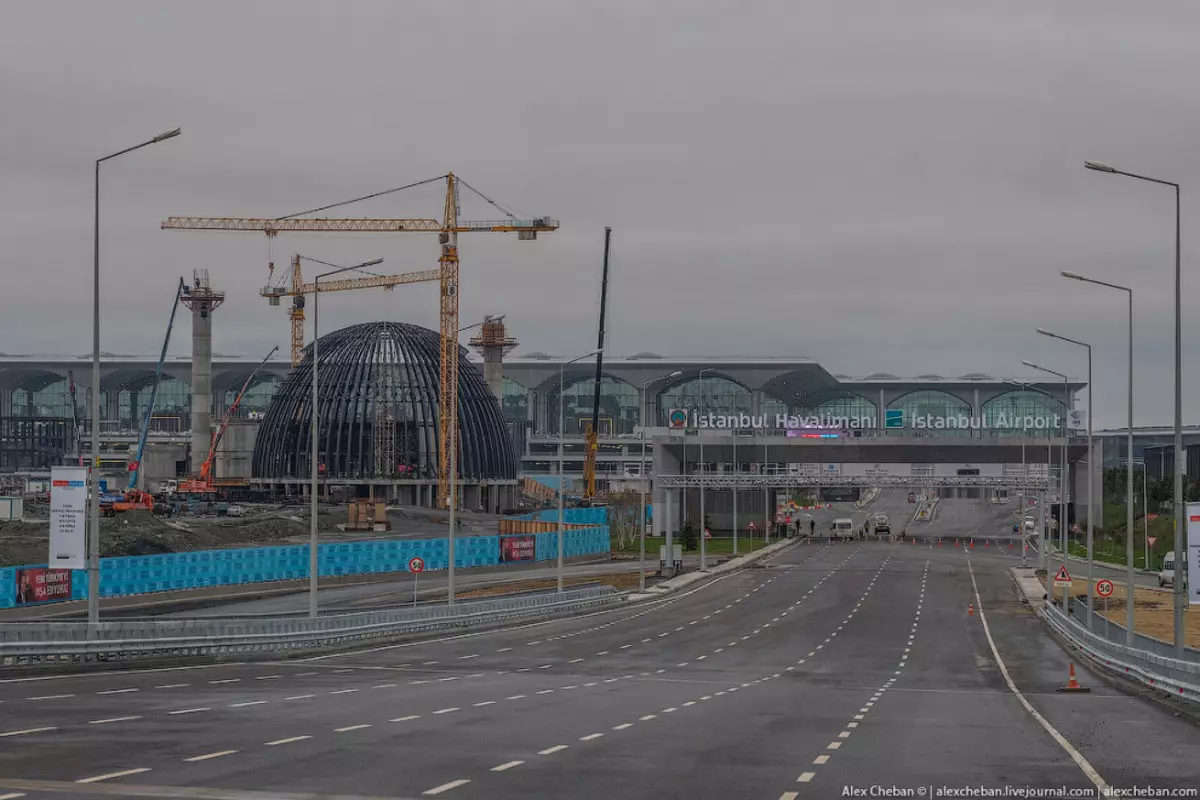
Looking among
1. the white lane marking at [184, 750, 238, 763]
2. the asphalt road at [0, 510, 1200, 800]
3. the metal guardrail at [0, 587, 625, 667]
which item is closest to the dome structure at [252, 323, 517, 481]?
the metal guardrail at [0, 587, 625, 667]

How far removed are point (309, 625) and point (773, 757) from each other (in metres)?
27.8

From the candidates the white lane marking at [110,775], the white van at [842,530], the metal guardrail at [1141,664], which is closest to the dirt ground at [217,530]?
the white van at [842,530]

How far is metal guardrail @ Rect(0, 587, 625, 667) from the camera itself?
38062 millimetres

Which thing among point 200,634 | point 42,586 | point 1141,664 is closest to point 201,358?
point 42,586

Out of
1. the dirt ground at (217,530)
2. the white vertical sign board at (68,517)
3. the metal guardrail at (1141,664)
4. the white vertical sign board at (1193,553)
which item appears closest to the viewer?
the white vertical sign board at (1193,553)

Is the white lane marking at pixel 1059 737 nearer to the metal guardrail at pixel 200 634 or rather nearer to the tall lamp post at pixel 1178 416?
the tall lamp post at pixel 1178 416

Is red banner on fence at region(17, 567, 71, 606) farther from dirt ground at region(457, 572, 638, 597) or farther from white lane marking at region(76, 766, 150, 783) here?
white lane marking at region(76, 766, 150, 783)

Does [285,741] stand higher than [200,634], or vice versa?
[285,741]

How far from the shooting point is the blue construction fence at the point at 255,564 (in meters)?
65.7

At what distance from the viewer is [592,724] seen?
28.3 metres

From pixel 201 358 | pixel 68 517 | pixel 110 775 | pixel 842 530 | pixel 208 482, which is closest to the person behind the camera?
pixel 110 775

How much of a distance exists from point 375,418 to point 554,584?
2927 inches

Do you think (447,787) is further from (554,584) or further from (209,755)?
(554,584)

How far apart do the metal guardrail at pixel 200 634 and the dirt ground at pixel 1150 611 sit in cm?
2737
